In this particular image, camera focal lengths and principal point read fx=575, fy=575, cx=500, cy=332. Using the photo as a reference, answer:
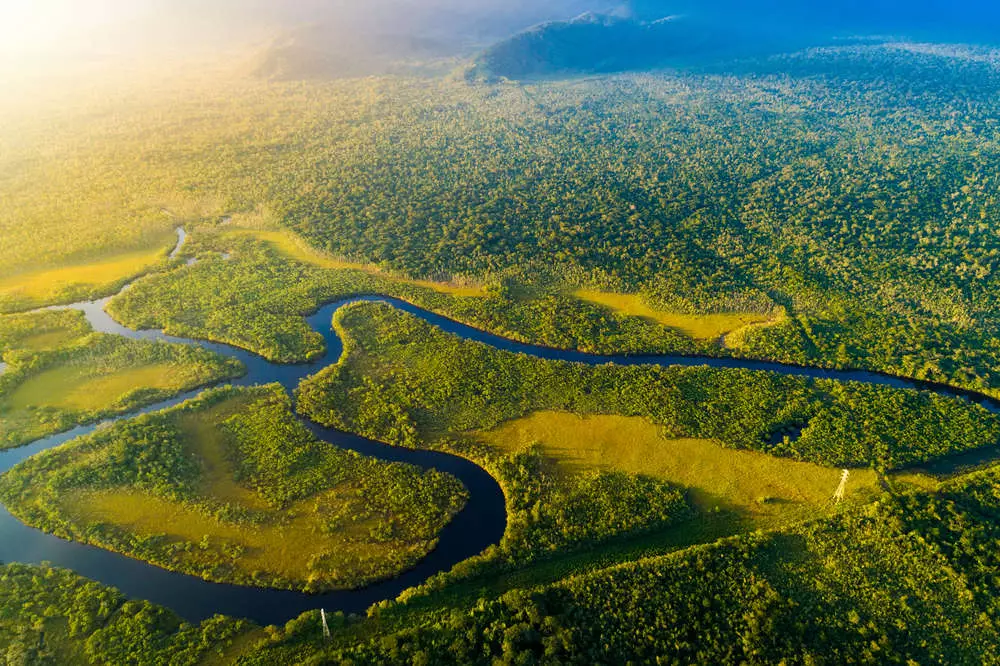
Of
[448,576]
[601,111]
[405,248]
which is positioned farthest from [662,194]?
[448,576]

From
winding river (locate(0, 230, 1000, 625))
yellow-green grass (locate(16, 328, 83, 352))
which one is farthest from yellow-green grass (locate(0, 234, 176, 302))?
winding river (locate(0, 230, 1000, 625))

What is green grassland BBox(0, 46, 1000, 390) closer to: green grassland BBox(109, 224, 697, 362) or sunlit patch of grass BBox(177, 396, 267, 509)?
green grassland BBox(109, 224, 697, 362)

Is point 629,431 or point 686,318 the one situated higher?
point 686,318

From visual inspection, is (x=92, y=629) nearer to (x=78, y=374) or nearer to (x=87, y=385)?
(x=87, y=385)

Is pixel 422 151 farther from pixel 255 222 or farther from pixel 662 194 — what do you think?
pixel 662 194

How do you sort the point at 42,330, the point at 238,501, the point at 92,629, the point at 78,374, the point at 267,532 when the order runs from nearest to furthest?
the point at 92,629 → the point at 267,532 → the point at 238,501 → the point at 78,374 → the point at 42,330

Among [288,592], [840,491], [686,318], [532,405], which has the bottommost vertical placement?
[288,592]

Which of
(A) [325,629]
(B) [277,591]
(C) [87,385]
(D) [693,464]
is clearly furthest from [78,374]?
(D) [693,464]
